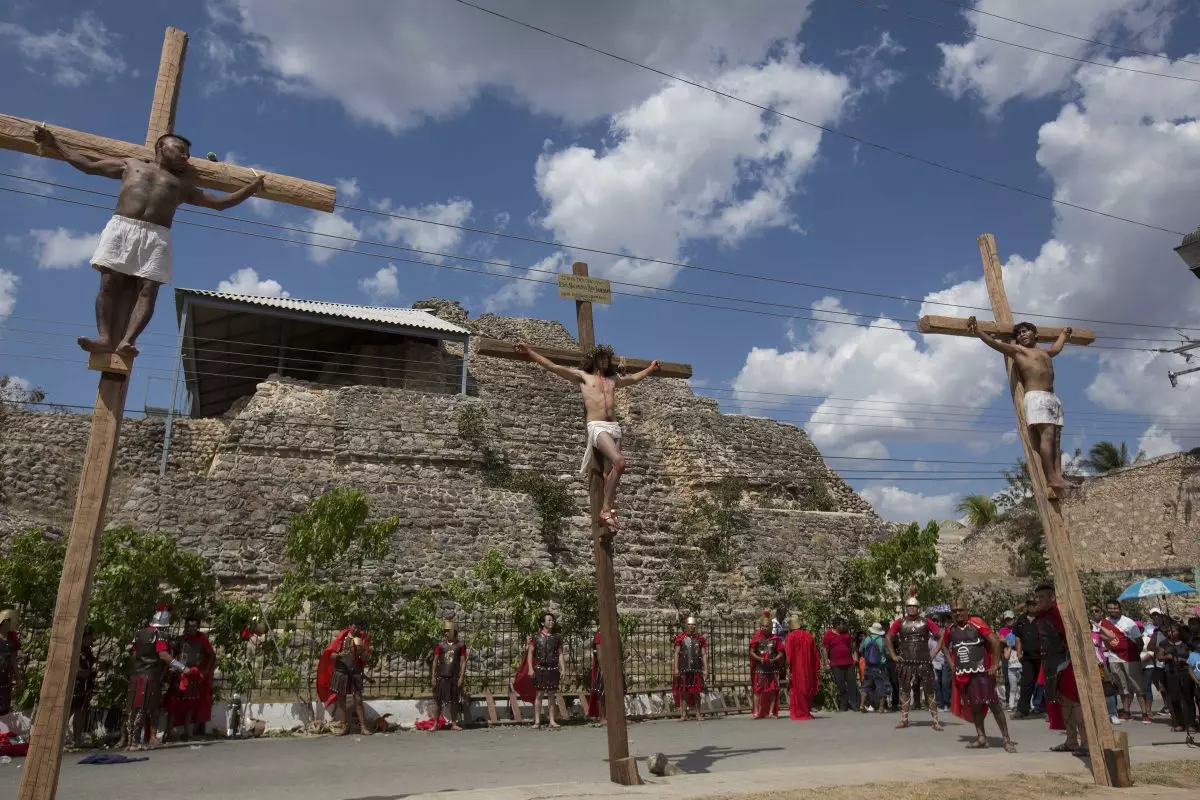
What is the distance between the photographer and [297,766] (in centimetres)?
674

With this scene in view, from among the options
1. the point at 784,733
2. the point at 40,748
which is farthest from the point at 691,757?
the point at 40,748

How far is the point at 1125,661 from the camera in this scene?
11.0m

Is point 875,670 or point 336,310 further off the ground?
point 336,310

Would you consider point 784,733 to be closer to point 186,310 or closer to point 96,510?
point 96,510

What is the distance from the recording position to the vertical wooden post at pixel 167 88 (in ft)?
16.4

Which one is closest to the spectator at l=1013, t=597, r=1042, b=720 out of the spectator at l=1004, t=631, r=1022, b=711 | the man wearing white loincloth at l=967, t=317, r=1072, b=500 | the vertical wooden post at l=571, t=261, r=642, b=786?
the spectator at l=1004, t=631, r=1022, b=711

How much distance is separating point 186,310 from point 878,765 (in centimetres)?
1830

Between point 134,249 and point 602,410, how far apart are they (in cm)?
324

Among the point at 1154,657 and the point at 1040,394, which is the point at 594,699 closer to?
the point at 1040,394

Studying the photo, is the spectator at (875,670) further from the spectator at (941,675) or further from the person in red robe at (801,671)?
the person in red robe at (801,671)

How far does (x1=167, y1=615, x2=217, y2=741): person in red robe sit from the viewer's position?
8.57 meters

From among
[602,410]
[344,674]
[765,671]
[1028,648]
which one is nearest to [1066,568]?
[1028,648]

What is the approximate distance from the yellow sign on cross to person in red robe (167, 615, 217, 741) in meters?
5.80

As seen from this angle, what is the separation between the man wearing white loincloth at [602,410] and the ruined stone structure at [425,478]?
30.6 ft
